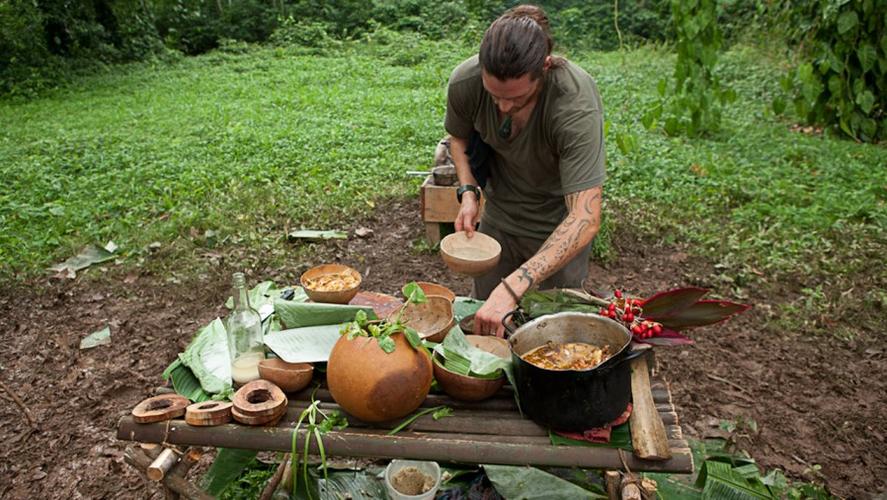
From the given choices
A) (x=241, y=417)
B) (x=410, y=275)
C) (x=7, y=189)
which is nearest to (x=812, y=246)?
(x=410, y=275)

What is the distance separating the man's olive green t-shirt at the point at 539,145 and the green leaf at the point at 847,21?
5541mm

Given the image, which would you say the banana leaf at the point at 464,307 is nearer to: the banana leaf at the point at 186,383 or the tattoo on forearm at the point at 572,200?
the tattoo on forearm at the point at 572,200

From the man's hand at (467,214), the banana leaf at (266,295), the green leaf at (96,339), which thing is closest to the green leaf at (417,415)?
the banana leaf at (266,295)

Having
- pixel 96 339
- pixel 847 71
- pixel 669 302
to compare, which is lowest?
pixel 96 339

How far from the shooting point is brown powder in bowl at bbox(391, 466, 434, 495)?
228cm

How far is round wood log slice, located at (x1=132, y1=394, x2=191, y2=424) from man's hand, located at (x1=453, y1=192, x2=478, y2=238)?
1.24 meters

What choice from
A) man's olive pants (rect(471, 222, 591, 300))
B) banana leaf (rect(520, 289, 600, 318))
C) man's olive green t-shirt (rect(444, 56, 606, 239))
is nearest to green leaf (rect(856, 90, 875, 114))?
man's olive pants (rect(471, 222, 591, 300))

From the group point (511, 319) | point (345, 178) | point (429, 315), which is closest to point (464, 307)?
point (429, 315)

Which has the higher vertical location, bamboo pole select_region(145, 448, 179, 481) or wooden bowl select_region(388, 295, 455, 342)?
wooden bowl select_region(388, 295, 455, 342)

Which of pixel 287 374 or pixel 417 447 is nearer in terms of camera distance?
pixel 417 447

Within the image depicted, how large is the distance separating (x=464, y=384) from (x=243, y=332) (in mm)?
768

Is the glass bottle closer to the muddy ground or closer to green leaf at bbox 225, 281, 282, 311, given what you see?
green leaf at bbox 225, 281, 282, 311

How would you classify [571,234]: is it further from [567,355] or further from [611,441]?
[611,441]

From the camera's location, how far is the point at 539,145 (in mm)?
2756
